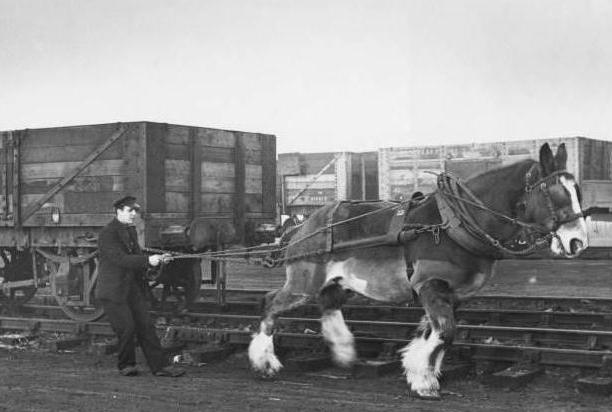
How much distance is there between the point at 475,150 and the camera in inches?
830

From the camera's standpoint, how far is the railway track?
27.3 ft

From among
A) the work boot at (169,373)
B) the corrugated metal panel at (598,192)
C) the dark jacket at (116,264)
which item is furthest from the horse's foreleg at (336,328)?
the corrugated metal panel at (598,192)

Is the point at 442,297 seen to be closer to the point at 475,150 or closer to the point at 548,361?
the point at 548,361

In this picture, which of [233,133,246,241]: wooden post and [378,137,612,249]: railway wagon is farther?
[378,137,612,249]: railway wagon

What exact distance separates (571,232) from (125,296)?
4246mm

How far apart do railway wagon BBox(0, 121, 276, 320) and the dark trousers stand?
7.69 ft

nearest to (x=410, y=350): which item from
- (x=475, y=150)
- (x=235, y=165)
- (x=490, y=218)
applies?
(x=490, y=218)

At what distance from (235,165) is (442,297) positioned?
5.70 m

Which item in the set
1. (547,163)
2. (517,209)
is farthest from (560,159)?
(517,209)

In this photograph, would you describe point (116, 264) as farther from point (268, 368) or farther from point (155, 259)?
point (268, 368)

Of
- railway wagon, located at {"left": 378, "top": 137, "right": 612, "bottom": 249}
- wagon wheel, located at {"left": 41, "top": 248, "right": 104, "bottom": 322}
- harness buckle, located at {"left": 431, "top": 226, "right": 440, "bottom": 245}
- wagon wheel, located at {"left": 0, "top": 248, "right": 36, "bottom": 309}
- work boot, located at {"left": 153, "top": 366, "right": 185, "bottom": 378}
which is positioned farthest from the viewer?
railway wagon, located at {"left": 378, "top": 137, "right": 612, "bottom": 249}

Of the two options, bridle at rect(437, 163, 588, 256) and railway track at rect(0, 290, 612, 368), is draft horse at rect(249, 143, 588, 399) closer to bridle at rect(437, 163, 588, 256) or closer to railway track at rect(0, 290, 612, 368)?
bridle at rect(437, 163, 588, 256)

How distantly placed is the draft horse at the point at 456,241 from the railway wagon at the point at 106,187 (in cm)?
389

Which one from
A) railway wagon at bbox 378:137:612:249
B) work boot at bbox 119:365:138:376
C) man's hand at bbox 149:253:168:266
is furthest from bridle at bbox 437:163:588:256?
railway wagon at bbox 378:137:612:249
